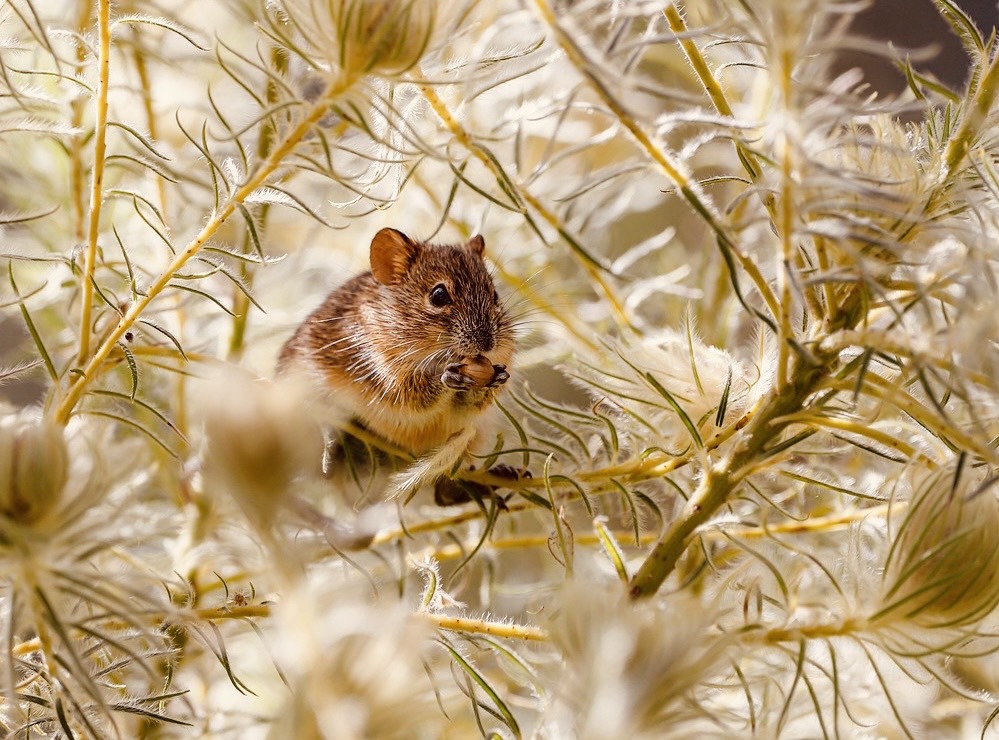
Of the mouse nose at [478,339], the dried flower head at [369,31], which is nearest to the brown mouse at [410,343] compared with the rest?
the mouse nose at [478,339]

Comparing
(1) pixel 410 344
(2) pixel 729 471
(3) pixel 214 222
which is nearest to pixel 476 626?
(2) pixel 729 471

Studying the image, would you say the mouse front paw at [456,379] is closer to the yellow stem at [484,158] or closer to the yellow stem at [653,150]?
the yellow stem at [484,158]

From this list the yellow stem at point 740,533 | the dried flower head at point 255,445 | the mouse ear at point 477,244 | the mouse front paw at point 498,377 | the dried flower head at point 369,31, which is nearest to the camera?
the dried flower head at point 255,445

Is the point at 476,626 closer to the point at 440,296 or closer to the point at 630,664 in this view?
the point at 630,664

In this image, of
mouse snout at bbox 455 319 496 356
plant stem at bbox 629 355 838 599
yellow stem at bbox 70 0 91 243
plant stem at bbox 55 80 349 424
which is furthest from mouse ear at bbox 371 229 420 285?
plant stem at bbox 629 355 838 599

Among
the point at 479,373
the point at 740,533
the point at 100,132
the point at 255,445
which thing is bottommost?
the point at 740,533

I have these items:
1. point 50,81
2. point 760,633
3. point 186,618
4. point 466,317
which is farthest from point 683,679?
point 50,81
